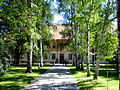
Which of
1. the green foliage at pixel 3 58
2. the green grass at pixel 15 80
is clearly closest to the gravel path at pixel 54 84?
the green grass at pixel 15 80

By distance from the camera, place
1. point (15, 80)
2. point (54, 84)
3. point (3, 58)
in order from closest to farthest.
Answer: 1. point (54, 84)
2. point (15, 80)
3. point (3, 58)

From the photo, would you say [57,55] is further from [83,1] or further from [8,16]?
[8,16]

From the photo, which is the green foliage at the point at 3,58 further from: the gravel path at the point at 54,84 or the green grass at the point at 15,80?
the gravel path at the point at 54,84

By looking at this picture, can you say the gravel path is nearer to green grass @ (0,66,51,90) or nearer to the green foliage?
green grass @ (0,66,51,90)

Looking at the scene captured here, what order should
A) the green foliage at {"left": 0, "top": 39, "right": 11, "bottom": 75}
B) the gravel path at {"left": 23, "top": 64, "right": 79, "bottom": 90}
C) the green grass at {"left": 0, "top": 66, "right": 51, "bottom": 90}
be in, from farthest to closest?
the green foliage at {"left": 0, "top": 39, "right": 11, "bottom": 75}
the green grass at {"left": 0, "top": 66, "right": 51, "bottom": 90}
the gravel path at {"left": 23, "top": 64, "right": 79, "bottom": 90}

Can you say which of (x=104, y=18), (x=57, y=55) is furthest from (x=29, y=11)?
(x=57, y=55)

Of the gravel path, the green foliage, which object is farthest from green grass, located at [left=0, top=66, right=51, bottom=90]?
the green foliage

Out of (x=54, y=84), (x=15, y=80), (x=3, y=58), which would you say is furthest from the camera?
(x=3, y=58)

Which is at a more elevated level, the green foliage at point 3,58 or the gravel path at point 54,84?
the green foliage at point 3,58

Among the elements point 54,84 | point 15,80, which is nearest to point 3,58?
point 15,80

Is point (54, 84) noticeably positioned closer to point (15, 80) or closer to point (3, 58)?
point (15, 80)

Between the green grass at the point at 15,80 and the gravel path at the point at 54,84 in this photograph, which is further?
the green grass at the point at 15,80

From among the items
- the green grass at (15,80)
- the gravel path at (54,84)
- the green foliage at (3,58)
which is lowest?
the gravel path at (54,84)

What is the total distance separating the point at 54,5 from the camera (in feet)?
71.7
